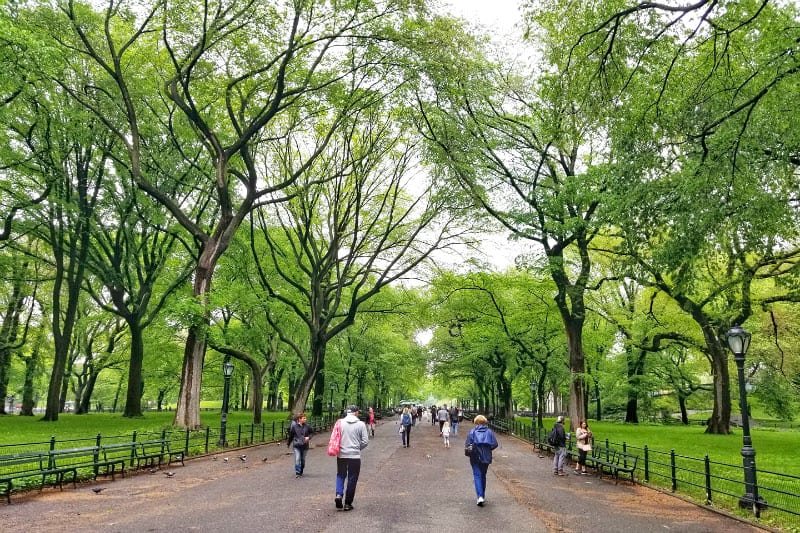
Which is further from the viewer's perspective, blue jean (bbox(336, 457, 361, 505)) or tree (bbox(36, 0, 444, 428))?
tree (bbox(36, 0, 444, 428))

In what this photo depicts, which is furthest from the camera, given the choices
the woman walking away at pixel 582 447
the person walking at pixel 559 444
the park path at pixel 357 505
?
the woman walking away at pixel 582 447

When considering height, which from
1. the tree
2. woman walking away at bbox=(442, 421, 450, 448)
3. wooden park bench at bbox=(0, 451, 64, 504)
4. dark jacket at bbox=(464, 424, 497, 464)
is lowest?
woman walking away at bbox=(442, 421, 450, 448)

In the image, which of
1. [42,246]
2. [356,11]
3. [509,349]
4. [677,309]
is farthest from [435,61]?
[42,246]

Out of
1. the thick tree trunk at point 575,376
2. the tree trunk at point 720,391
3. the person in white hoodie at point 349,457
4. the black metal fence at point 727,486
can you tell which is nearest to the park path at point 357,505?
the person in white hoodie at point 349,457

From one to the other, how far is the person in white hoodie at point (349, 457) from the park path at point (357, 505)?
277mm

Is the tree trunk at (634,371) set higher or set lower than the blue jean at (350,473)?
higher

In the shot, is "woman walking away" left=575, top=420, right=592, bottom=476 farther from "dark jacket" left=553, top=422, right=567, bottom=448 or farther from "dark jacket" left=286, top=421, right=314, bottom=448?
"dark jacket" left=286, top=421, right=314, bottom=448

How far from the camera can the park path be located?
8.14m

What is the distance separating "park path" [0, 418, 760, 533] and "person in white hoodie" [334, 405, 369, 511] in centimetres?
28

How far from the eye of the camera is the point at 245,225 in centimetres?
3170

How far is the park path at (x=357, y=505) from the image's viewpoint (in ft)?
26.7

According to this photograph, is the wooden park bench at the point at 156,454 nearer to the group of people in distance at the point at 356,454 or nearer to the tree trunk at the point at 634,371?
the group of people in distance at the point at 356,454

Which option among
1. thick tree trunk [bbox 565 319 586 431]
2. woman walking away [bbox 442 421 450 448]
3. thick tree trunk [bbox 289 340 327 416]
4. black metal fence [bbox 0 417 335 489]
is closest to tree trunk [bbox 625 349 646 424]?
woman walking away [bbox 442 421 450 448]

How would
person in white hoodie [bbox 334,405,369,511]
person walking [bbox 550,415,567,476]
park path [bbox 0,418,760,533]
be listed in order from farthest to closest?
person walking [bbox 550,415,567,476], person in white hoodie [bbox 334,405,369,511], park path [bbox 0,418,760,533]
